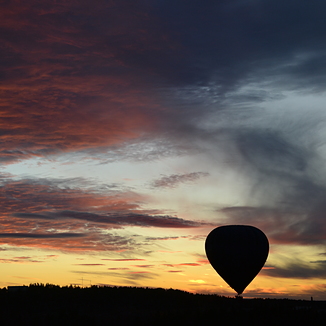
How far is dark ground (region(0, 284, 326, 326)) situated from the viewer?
54.8 meters

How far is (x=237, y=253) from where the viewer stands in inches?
2867

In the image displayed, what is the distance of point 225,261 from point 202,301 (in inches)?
359

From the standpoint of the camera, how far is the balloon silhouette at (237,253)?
240 ft

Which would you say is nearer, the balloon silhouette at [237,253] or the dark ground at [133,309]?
the dark ground at [133,309]

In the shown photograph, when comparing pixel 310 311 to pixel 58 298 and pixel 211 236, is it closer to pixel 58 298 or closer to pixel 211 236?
pixel 211 236

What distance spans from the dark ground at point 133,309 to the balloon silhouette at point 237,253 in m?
4.22

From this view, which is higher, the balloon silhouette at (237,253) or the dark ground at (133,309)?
the balloon silhouette at (237,253)

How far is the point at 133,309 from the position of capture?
7131 cm

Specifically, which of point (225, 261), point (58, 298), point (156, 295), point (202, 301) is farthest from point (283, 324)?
point (58, 298)

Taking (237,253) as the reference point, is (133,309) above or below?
below

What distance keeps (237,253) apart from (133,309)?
17.1 meters

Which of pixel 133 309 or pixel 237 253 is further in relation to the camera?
pixel 237 253

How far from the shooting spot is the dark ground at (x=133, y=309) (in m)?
54.8

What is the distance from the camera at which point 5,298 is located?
242 ft
